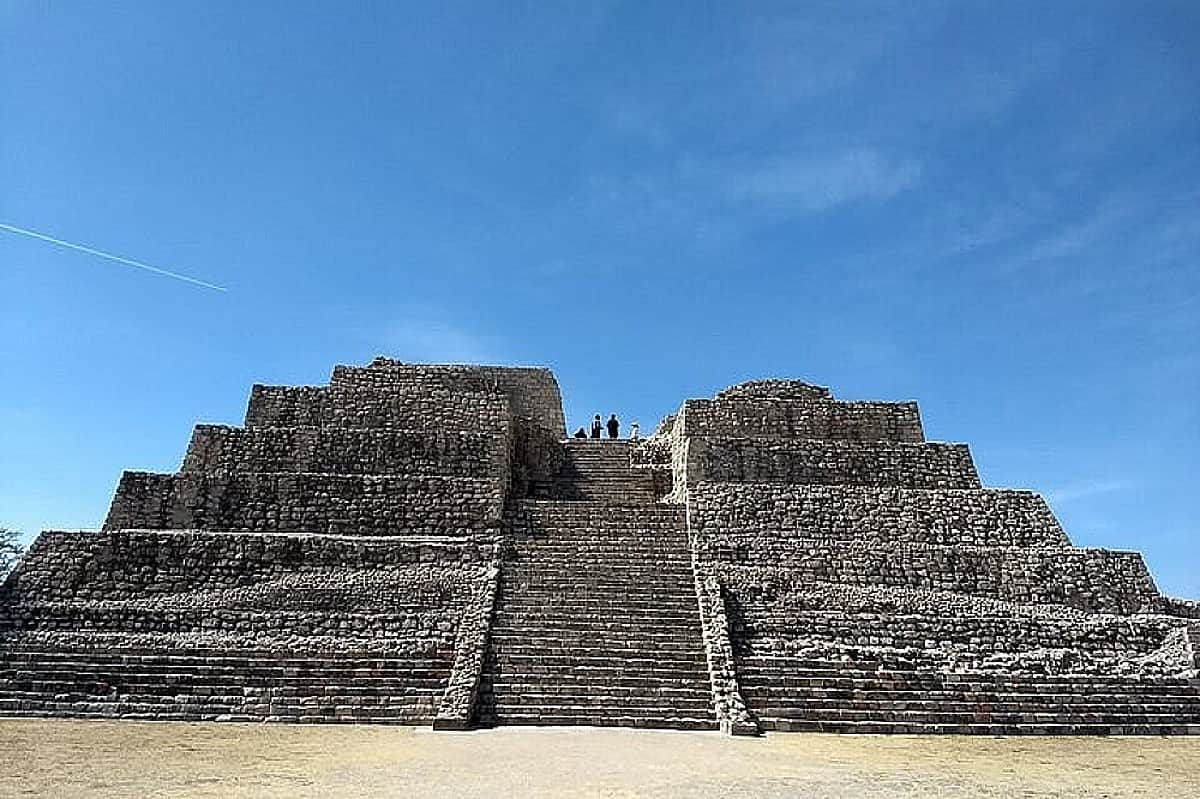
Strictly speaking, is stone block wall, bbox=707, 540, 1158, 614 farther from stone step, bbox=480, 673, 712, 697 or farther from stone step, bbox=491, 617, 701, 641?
stone step, bbox=480, 673, 712, 697

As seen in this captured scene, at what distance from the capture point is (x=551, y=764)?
6.95m

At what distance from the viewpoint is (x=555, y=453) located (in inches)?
834

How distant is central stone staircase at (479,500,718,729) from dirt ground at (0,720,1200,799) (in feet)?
2.76

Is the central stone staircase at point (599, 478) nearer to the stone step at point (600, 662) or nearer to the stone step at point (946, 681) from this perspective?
the stone step at point (600, 662)

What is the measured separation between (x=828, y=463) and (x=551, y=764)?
12.8 m

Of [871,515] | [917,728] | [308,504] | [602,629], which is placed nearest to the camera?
[917,728]

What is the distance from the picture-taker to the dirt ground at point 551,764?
5.80 m

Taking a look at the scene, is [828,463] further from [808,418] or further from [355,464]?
[355,464]

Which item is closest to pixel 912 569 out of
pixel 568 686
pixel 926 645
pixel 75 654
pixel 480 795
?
pixel 926 645

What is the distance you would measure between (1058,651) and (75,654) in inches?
574

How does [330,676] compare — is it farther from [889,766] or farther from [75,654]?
[889,766]

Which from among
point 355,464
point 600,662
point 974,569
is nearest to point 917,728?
point 600,662

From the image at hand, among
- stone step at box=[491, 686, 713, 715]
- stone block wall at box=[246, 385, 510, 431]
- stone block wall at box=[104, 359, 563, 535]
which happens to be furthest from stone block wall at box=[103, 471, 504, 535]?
stone step at box=[491, 686, 713, 715]

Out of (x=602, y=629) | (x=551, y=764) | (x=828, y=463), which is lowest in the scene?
(x=551, y=764)
